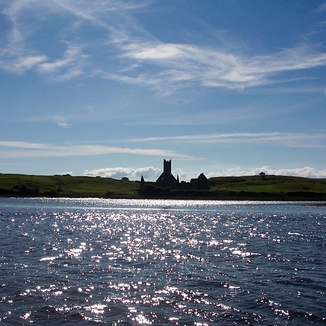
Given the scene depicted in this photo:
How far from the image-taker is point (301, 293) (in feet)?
70.2

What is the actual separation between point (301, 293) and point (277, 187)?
7066 inches

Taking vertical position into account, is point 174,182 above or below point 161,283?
above

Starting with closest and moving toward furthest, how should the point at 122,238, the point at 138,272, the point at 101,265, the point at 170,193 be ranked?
the point at 138,272 < the point at 101,265 < the point at 122,238 < the point at 170,193

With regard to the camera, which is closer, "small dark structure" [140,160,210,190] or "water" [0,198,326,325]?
"water" [0,198,326,325]

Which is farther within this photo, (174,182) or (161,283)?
(174,182)

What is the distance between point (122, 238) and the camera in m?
45.6

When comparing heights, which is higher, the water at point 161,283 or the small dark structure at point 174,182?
the small dark structure at point 174,182

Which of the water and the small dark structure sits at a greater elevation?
the small dark structure

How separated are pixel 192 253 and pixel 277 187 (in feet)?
551

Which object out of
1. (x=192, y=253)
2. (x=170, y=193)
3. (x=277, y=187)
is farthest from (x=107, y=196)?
(x=192, y=253)

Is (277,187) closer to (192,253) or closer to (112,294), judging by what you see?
(192,253)

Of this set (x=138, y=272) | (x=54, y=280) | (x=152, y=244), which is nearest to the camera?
(x=54, y=280)

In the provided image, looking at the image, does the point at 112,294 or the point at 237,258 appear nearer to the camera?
the point at 112,294

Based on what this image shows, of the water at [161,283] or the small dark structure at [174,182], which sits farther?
the small dark structure at [174,182]
